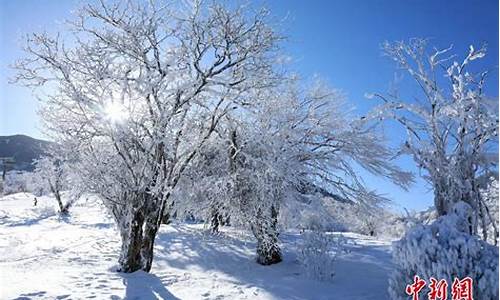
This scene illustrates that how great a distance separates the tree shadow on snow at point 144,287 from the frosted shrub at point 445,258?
427 cm

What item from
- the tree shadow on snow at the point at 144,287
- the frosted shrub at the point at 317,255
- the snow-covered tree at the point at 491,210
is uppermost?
the snow-covered tree at the point at 491,210

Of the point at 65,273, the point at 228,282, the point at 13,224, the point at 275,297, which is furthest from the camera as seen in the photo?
the point at 13,224

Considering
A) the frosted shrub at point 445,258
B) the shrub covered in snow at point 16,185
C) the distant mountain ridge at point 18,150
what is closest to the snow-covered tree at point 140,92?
the frosted shrub at point 445,258

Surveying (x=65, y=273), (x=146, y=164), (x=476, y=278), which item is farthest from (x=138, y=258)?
(x=476, y=278)

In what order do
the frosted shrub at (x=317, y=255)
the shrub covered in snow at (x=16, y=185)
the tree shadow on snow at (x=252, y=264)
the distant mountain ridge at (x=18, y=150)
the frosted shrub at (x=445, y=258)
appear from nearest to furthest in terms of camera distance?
the frosted shrub at (x=445, y=258), the tree shadow on snow at (x=252, y=264), the frosted shrub at (x=317, y=255), the shrub covered in snow at (x=16, y=185), the distant mountain ridge at (x=18, y=150)

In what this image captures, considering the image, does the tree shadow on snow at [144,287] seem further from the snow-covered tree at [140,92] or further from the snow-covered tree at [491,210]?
the snow-covered tree at [491,210]

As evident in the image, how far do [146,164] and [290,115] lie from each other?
423cm

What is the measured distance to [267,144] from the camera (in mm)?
10203

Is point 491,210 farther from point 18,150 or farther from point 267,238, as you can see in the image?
point 18,150

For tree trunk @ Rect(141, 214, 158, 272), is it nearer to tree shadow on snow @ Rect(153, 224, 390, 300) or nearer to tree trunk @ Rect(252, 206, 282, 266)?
tree shadow on snow @ Rect(153, 224, 390, 300)

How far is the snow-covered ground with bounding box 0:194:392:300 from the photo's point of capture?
7824mm

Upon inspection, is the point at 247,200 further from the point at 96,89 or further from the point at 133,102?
the point at 96,89

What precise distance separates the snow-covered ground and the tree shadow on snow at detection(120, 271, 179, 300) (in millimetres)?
19

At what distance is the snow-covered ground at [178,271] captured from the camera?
25.7 feet
